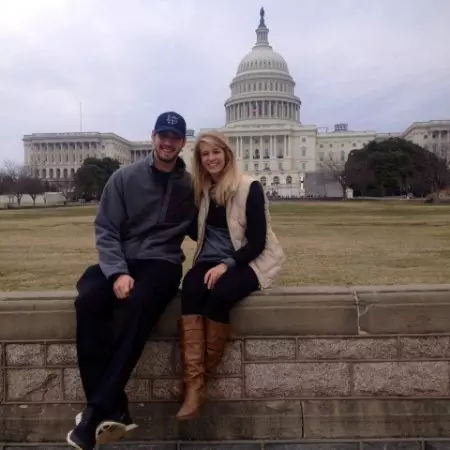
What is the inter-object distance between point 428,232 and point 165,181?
45.5 ft

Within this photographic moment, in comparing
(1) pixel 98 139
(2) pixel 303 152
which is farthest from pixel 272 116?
(1) pixel 98 139

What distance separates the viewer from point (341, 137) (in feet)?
370

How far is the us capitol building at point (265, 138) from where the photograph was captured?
103938 mm

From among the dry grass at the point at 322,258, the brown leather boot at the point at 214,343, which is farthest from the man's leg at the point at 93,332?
the dry grass at the point at 322,258

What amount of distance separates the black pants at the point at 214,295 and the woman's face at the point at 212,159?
0.67 m

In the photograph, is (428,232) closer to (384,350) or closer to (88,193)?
(384,350)

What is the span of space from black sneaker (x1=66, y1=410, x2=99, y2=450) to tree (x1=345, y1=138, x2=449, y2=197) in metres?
58.8

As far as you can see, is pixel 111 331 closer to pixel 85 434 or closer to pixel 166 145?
pixel 85 434

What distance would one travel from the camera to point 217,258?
3852mm

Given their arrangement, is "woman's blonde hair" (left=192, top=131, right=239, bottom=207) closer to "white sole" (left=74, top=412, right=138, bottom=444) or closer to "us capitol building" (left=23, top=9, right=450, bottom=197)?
"white sole" (left=74, top=412, right=138, bottom=444)

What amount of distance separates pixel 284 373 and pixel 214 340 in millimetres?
635

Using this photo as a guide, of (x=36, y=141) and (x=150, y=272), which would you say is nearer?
(x=150, y=272)

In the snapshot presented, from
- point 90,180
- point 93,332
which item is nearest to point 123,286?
point 93,332

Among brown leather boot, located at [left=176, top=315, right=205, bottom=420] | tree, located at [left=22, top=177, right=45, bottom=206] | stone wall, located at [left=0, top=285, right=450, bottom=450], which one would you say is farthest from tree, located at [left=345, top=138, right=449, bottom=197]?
brown leather boot, located at [left=176, top=315, right=205, bottom=420]
